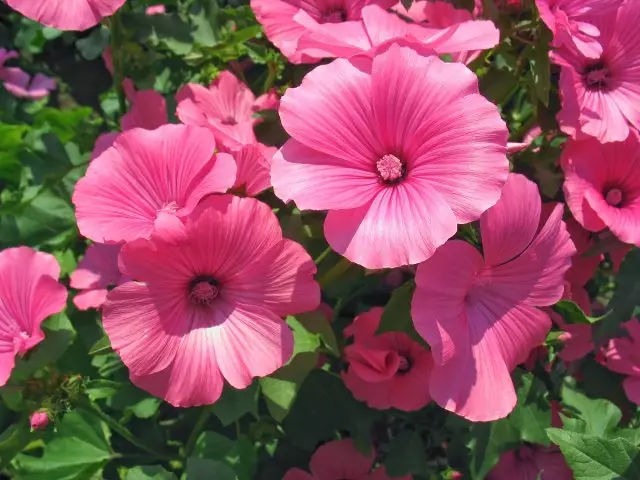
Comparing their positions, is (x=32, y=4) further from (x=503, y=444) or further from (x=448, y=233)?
(x=503, y=444)

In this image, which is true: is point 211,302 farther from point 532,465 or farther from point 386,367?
point 532,465

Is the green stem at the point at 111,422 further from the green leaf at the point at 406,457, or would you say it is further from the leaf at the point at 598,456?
the leaf at the point at 598,456

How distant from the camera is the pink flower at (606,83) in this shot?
1.19 metres

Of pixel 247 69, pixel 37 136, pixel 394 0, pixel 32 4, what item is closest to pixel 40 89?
pixel 37 136

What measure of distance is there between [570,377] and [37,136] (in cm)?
178

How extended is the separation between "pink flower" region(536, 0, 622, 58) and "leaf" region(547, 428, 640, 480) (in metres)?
0.68

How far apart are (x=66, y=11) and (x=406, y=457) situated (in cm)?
125

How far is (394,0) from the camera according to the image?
129 cm

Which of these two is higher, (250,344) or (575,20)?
(575,20)

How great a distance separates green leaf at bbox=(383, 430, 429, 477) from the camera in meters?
1.60

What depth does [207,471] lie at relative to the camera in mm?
1278

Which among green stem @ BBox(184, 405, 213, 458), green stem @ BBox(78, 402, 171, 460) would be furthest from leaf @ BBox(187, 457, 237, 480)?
Answer: green stem @ BBox(78, 402, 171, 460)

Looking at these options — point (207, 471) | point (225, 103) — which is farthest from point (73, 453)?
point (225, 103)

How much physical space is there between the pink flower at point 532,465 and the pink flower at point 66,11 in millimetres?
1351
